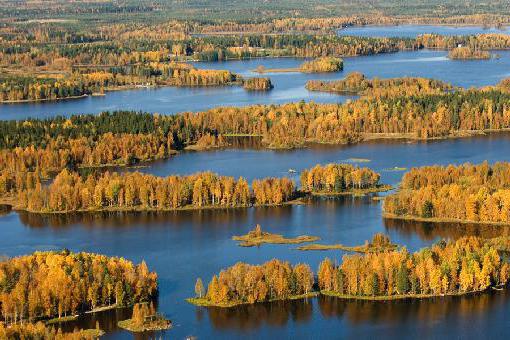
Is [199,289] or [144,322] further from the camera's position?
[199,289]

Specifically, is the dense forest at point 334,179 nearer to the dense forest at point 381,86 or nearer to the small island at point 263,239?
the small island at point 263,239

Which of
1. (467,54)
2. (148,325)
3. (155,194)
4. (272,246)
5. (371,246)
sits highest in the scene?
(467,54)

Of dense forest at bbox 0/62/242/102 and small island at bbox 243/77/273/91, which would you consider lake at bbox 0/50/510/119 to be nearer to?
small island at bbox 243/77/273/91

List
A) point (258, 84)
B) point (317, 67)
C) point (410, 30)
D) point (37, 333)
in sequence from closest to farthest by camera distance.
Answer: point (37, 333) < point (258, 84) < point (317, 67) < point (410, 30)

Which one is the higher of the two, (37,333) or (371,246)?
(371,246)

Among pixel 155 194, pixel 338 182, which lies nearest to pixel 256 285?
pixel 155 194

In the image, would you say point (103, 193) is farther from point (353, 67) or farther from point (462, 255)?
point (353, 67)

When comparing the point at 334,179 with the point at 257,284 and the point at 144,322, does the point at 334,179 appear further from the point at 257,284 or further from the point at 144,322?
the point at 144,322

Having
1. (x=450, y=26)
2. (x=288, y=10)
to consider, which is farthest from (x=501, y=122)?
(x=288, y=10)
